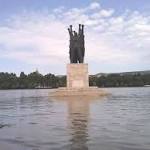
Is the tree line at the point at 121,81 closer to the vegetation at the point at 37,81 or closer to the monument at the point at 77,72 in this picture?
the vegetation at the point at 37,81

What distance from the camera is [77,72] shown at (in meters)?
45.6

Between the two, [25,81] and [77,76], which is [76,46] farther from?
[25,81]

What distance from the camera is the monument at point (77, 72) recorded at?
42281 mm

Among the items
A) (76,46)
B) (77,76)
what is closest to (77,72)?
(77,76)

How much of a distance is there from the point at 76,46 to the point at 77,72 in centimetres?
339

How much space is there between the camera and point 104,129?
1313 centimetres

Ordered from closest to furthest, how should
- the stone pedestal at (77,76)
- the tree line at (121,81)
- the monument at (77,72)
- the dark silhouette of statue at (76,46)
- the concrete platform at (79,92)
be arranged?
the concrete platform at (79,92) < the monument at (77,72) < the stone pedestal at (77,76) < the dark silhouette of statue at (76,46) < the tree line at (121,81)

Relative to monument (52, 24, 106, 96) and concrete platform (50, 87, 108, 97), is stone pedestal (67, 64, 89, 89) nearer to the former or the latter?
monument (52, 24, 106, 96)

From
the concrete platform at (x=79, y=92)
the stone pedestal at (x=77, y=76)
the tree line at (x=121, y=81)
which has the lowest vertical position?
the concrete platform at (x=79, y=92)

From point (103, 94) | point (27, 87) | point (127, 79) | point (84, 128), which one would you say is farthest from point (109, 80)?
point (84, 128)

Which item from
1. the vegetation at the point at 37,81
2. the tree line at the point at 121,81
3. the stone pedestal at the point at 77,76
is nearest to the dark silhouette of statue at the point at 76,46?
the stone pedestal at the point at 77,76

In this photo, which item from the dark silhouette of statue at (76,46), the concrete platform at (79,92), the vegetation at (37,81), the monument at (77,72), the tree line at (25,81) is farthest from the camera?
the tree line at (25,81)

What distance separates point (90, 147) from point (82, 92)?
32034 millimetres

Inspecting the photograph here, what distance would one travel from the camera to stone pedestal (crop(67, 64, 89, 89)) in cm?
4538
